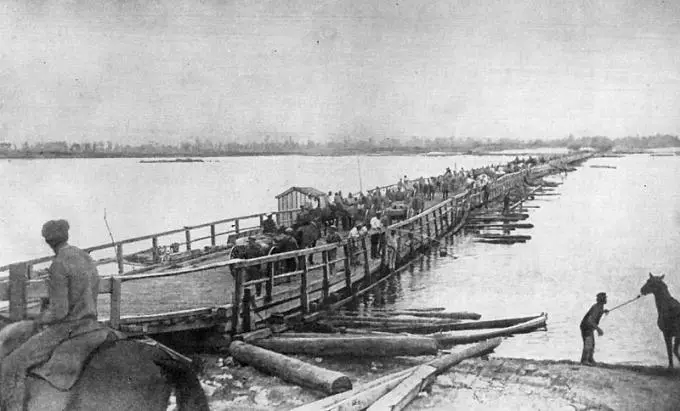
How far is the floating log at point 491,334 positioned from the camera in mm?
7066

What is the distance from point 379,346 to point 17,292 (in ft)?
11.4

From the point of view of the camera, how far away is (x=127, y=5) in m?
7.00

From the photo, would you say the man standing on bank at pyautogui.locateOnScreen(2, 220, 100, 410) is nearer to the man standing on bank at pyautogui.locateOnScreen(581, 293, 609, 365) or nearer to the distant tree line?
the distant tree line

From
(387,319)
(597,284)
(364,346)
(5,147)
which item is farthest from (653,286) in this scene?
(5,147)

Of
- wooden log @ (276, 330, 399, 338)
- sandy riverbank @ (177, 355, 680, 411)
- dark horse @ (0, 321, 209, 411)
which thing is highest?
dark horse @ (0, 321, 209, 411)

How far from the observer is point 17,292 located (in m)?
5.24

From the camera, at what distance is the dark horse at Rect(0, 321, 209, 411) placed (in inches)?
188

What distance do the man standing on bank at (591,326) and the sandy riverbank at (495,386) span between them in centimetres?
18

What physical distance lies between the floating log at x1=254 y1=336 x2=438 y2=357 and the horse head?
91.0 inches

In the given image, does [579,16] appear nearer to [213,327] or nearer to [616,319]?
[616,319]

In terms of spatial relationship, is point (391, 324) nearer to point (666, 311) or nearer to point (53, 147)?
point (666, 311)

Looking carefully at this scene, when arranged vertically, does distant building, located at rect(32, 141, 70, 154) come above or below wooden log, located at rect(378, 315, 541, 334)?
above

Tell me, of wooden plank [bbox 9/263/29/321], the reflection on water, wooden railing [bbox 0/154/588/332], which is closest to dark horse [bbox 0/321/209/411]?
wooden plank [bbox 9/263/29/321]

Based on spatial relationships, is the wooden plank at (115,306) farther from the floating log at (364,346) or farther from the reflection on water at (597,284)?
the reflection on water at (597,284)
